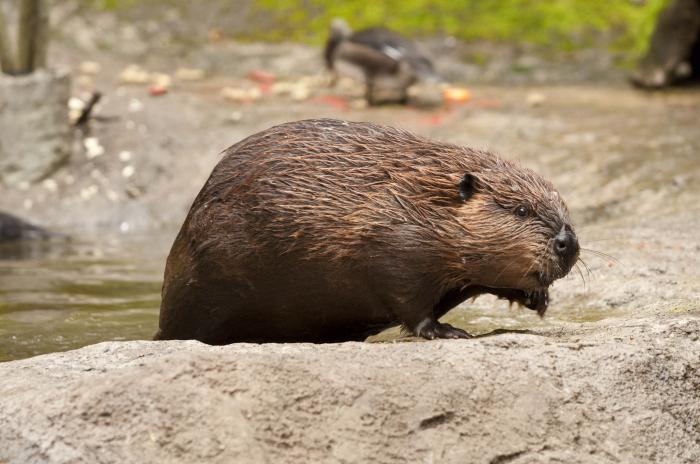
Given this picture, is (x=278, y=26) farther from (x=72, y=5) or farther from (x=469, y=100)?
(x=469, y=100)

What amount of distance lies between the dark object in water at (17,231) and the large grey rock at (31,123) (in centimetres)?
97

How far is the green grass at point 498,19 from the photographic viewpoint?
1405 centimetres

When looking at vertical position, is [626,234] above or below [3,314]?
above

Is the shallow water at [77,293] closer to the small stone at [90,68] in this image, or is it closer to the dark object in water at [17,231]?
the dark object in water at [17,231]

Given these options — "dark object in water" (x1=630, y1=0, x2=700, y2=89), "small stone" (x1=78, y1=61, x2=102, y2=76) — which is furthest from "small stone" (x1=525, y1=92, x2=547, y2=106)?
"small stone" (x1=78, y1=61, x2=102, y2=76)

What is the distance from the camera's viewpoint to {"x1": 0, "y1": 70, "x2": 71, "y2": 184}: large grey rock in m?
9.92

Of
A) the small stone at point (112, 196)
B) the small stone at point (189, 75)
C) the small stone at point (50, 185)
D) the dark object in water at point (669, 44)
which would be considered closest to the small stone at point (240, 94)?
the small stone at point (189, 75)

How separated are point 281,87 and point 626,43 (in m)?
4.58

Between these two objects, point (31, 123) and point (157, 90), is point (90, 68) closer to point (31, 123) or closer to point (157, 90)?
point (157, 90)

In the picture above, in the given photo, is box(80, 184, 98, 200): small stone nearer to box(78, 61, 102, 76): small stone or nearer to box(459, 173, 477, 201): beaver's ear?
box(78, 61, 102, 76): small stone

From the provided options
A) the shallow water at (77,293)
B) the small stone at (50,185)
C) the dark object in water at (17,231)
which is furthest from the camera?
the small stone at (50,185)

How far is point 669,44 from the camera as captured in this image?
12.5 metres

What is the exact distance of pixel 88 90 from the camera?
1152cm

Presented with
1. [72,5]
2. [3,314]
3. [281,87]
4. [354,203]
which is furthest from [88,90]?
[354,203]
